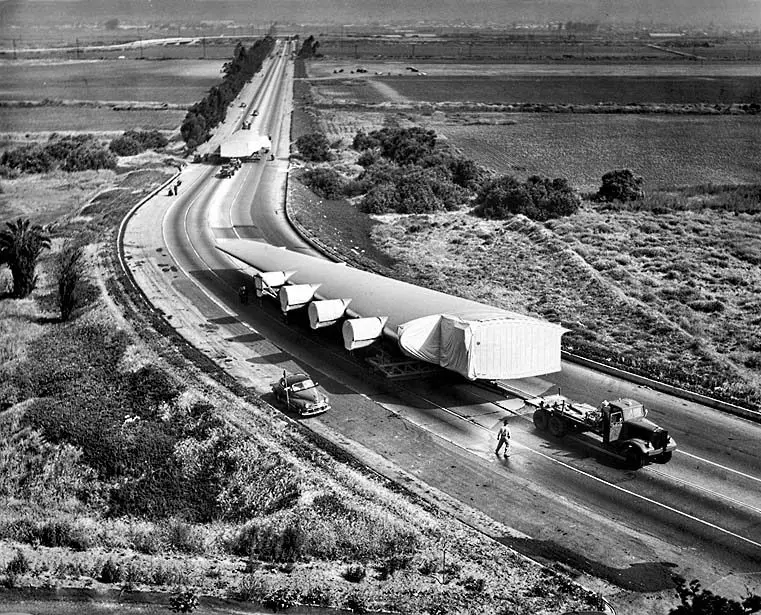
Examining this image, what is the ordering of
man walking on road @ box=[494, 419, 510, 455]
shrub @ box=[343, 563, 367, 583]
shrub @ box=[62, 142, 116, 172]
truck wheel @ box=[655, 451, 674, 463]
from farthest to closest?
shrub @ box=[62, 142, 116, 172]
man walking on road @ box=[494, 419, 510, 455]
truck wheel @ box=[655, 451, 674, 463]
shrub @ box=[343, 563, 367, 583]

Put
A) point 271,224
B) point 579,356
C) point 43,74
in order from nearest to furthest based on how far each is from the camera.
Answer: point 579,356 < point 271,224 < point 43,74

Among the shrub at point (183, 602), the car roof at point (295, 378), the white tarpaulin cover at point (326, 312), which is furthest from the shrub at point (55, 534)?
the white tarpaulin cover at point (326, 312)

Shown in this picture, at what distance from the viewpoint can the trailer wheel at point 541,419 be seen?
1305 inches

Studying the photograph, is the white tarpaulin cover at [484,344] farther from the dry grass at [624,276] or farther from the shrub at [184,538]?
the shrub at [184,538]

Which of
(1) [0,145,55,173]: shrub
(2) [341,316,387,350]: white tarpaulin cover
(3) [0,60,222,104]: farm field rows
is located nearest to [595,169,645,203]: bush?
(2) [341,316,387,350]: white tarpaulin cover

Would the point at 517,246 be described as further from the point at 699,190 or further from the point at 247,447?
the point at 247,447

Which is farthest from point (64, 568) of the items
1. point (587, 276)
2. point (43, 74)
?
point (43, 74)

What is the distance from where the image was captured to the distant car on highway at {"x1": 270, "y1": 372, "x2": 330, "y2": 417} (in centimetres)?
3531

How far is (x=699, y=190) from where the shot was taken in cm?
8238

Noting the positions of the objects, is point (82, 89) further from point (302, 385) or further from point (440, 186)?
point (302, 385)

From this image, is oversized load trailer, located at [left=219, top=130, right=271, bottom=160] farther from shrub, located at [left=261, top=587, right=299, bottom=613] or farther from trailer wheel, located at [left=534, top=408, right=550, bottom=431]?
shrub, located at [left=261, top=587, right=299, bottom=613]

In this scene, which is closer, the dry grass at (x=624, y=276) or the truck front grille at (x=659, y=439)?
the truck front grille at (x=659, y=439)

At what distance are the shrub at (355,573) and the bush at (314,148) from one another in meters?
79.6

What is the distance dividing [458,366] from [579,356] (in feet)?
28.7
